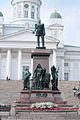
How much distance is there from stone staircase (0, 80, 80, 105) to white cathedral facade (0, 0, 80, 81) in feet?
35.9

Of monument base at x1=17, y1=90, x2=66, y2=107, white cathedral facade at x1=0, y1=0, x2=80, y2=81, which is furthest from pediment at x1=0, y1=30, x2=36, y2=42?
monument base at x1=17, y1=90, x2=66, y2=107

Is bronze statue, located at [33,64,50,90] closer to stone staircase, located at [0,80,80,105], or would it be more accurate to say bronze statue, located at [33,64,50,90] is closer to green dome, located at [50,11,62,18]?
stone staircase, located at [0,80,80,105]

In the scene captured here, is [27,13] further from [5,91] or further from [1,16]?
[5,91]

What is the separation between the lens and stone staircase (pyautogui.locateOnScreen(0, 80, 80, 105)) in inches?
1254

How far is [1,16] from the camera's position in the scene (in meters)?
68.8

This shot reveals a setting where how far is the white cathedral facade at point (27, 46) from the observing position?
2296 inches

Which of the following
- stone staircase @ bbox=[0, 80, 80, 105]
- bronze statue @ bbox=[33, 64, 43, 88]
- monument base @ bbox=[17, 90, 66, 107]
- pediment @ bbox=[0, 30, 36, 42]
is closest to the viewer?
monument base @ bbox=[17, 90, 66, 107]

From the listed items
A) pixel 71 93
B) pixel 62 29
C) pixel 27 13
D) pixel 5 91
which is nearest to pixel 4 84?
pixel 5 91

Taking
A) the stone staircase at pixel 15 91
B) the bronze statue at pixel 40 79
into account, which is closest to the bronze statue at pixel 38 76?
the bronze statue at pixel 40 79

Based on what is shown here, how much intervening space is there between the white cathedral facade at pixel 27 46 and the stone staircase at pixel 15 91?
1094 cm

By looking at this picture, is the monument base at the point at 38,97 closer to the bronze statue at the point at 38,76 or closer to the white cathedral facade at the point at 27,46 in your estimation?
the bronze statue at the point at 38,76

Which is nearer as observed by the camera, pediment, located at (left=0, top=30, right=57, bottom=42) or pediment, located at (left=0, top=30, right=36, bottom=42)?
pediment, located at (left=0, top=30, right=57, bottom=42)

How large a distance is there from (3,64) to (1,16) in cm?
1267

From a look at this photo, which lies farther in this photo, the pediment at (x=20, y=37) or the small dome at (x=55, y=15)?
the small dome at (x=55, y=15)
